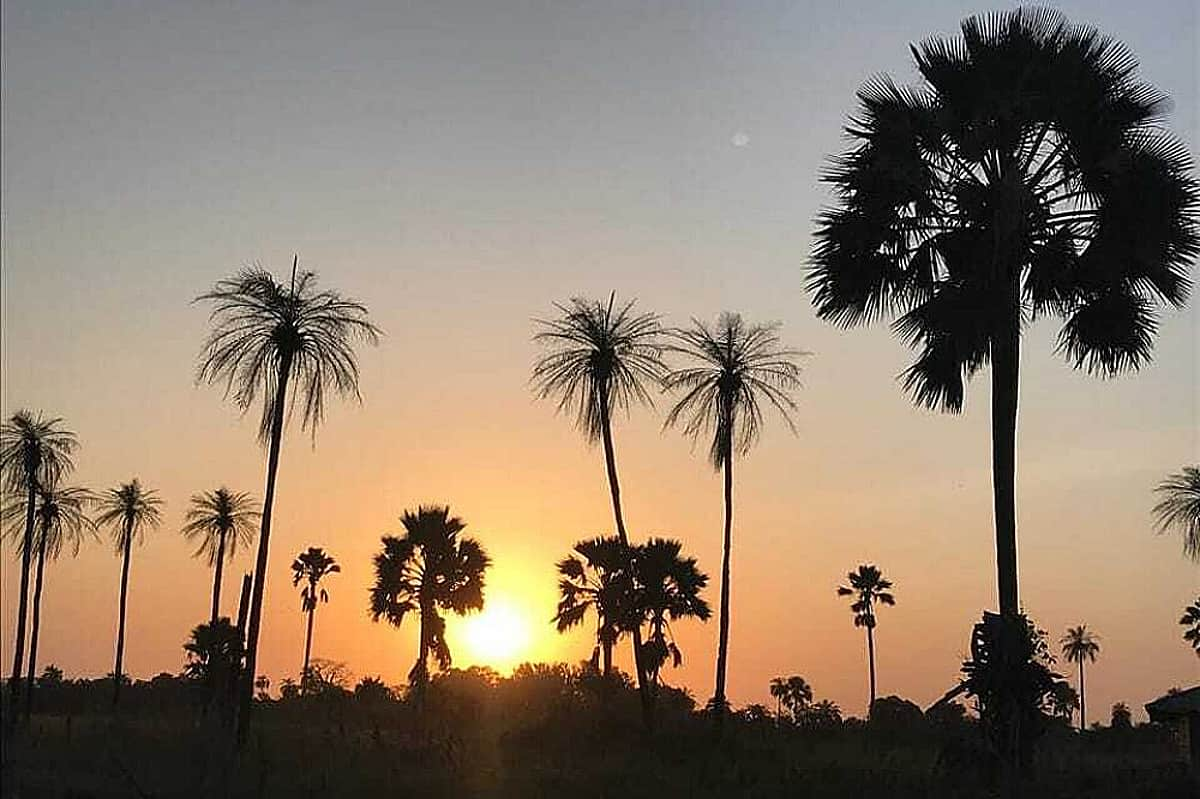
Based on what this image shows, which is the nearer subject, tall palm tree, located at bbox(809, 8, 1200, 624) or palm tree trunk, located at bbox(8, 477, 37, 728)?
tall palm tree, located at bbox(809, 8, 1200, 624)

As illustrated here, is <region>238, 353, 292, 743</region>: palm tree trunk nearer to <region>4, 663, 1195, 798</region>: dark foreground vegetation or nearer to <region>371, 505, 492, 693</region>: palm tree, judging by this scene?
<region>4, 663, 1195, 798</region>: dark foreground vegetation

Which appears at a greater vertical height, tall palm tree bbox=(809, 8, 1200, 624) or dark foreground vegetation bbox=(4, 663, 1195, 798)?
tall palm tree bbox=(809, 8, 1200, 624)

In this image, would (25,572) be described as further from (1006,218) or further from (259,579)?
(1006,218)

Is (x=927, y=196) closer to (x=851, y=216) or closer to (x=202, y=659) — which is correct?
(x=851, y=216)

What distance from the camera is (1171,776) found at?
90.7 ft

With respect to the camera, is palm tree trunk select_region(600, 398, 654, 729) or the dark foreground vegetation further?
palm tree trunk select_region(600, 398, 654, 729)

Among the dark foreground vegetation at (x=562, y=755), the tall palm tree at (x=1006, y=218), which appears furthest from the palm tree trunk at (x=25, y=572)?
the tall palm tree at (x=1006, y=218)

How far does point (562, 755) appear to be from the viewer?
41.6 metres

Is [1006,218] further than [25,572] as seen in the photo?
No

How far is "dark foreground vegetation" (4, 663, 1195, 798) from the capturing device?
83.8ft

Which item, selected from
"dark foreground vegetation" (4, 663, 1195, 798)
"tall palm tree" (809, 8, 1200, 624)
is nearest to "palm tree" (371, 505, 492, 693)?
"dark foreground vegetation" (4, 663, 1195, 798)

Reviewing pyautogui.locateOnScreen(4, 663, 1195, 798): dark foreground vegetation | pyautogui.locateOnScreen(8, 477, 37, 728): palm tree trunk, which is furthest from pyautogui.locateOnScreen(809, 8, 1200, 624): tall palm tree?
pyautogui.locateOnScreen(8, 477, 37, 728): palm tree trunk

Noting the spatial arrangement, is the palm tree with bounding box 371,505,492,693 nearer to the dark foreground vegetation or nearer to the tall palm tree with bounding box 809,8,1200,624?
the dark foreground vegetation

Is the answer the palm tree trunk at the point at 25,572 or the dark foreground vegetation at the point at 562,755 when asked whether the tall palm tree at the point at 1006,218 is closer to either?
the dark foreground vegetation at the point at 562,755
